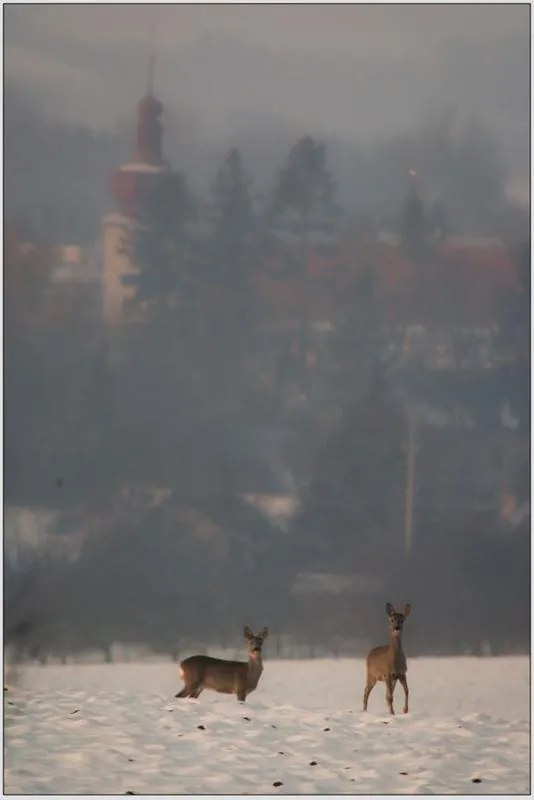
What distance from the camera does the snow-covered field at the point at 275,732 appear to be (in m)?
3.29

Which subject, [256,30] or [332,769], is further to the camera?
[256,30]

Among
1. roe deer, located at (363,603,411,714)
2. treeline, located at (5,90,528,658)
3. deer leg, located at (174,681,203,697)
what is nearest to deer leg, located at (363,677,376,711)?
roe deer, located at (363,603,411,714)

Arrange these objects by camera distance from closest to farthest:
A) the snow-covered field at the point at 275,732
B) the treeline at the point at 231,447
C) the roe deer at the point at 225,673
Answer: the snow-covered field at the point at 275,732 → the roe deer at the point at 225,673 → the treeline at the point at 231,447

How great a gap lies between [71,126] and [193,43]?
52 centimetres

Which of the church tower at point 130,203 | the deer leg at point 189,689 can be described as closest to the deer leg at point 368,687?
the deer leg at point 189,689

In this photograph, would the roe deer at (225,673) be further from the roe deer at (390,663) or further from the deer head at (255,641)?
the roe deer at (390,663)

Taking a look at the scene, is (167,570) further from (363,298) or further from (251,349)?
(363,298)

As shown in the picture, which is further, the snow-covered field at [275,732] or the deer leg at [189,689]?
the deer leg at [189,689]

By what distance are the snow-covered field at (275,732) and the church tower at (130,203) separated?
4.15ft

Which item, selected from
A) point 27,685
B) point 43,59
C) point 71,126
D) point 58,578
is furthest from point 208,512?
point 43,59

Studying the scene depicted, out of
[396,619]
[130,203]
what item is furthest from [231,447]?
[130,203]

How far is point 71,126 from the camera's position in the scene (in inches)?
141

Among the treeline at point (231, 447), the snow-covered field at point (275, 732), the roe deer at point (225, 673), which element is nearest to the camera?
the snow-covered field at point (275, 732)

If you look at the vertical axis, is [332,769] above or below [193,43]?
below
